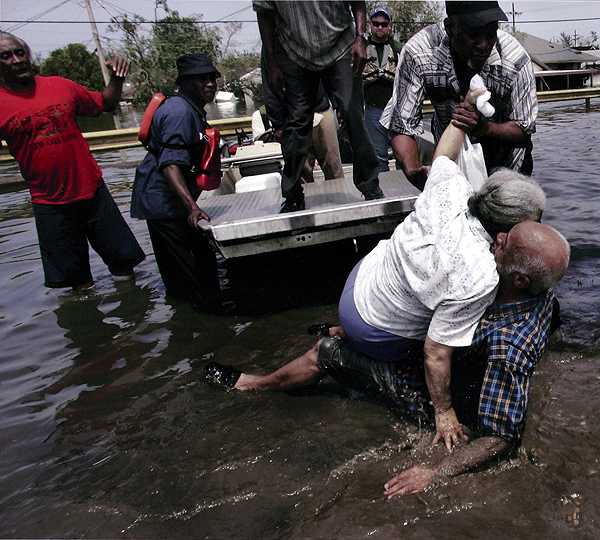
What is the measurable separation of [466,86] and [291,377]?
6.81 feet

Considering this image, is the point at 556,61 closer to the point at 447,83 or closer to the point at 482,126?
the point at 447,83

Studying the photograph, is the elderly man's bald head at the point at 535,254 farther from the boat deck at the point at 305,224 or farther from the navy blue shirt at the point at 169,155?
the navy blue shirt at the point at 169,155

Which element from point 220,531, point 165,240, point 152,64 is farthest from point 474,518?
point 152,64

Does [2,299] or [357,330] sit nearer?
[357,330]

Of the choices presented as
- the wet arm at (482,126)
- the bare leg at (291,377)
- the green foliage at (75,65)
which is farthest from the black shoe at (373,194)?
the green foliage at (75,65)

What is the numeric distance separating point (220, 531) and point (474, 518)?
1050 mm

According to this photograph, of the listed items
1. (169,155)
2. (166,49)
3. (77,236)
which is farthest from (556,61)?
(77,236)

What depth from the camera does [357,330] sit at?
8.27ft

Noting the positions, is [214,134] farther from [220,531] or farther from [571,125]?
[571,125]

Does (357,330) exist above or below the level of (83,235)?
below

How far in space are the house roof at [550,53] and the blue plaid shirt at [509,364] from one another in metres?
52.7

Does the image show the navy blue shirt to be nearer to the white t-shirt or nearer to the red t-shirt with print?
the red t-shirt with print

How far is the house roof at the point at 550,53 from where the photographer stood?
48969mm

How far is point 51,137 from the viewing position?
4.14 meters
